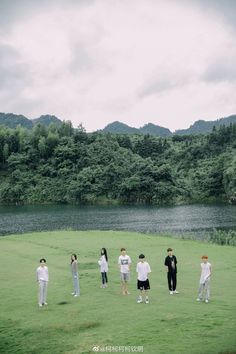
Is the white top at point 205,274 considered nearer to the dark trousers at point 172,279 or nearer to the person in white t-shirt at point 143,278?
the dark trousers at point 172,279

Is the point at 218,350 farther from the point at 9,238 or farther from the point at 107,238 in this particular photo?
the point at 9,238

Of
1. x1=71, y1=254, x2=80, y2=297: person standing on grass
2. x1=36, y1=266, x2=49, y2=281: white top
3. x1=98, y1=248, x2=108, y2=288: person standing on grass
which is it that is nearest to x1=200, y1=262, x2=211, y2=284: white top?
x1=98, y1=248, x2=108, y2=288: person standing on grass

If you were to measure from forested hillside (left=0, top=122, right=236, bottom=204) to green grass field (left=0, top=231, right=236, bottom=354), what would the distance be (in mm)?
96871

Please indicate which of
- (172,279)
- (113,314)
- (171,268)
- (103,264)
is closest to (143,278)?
(171,268)

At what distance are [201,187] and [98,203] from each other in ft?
106

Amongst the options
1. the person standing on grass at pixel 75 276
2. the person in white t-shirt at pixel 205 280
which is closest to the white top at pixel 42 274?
the person standing on grass at pixel 75 276

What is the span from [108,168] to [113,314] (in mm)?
122038

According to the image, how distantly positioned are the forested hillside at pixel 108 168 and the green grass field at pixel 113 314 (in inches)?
3814

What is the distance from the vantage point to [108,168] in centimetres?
14112

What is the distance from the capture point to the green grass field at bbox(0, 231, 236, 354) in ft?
52.5

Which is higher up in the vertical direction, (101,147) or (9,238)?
(101,147)

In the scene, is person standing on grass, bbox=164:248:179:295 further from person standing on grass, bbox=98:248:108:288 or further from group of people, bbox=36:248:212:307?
person standing on grass, bbox=98:248:108:288

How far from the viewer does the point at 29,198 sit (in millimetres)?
144125

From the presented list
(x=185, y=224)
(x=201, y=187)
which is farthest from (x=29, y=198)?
(x=185, y=224)
